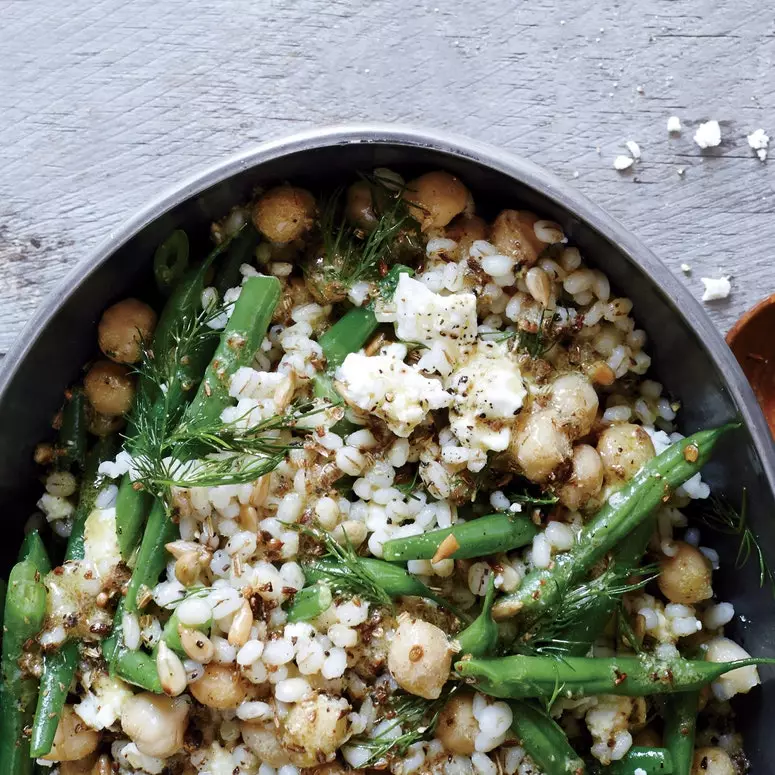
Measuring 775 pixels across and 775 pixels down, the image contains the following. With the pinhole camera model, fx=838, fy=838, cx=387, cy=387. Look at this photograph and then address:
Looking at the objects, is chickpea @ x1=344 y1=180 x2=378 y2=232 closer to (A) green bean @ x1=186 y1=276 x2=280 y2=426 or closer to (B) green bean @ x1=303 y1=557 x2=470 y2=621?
(A) green bean @ x1=186 y1=276 x2=280 y2=426

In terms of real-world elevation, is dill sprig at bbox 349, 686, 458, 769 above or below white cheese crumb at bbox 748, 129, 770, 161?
below

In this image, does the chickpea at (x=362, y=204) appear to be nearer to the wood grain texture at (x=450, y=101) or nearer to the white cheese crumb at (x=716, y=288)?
the wood grain texture at (x=450, y=101)

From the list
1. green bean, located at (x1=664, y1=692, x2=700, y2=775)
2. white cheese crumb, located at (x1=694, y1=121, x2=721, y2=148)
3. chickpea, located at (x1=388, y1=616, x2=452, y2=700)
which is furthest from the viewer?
white cheese crumb, located at (x1=694, y1=121, x2=721, y2=148)

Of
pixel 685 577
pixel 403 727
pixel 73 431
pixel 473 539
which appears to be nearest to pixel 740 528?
pixel 685 577

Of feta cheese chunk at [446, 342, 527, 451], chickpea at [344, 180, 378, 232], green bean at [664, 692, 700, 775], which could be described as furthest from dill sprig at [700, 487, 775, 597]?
chickpea at [344, 180, 378, 232]

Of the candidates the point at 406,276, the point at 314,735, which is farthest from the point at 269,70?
the point at 314,735

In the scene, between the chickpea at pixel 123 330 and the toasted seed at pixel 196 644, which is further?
the chickpea at pixel 123 330

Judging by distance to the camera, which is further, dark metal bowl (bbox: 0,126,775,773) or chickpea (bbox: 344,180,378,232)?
chickpea (bbox: 344,180,378,232)

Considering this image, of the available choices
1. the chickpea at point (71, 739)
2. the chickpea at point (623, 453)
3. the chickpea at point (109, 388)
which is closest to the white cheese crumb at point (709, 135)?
the chickpea at point (623, 453)
